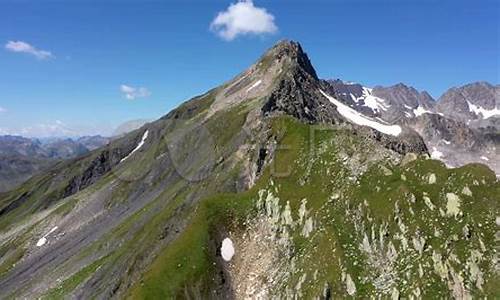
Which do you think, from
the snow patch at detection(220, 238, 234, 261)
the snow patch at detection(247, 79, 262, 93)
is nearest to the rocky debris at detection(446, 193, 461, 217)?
the snow patch at detection(220, 238, 234, 261)

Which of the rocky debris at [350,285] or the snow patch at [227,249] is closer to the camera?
the rocky debris at [350,285]

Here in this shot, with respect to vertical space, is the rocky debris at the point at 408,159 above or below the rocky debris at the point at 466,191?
above

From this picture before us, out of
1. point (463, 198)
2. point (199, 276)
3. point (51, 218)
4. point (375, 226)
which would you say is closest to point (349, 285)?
point (375, 226)

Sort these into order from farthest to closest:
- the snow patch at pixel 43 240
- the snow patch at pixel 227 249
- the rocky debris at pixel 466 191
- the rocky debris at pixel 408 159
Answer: the snow patch at pixel 43 240 < the snow patch at pixel 227 249 < the rocky debris at pixel 408 159 < the rocky debris at pixel 466 191

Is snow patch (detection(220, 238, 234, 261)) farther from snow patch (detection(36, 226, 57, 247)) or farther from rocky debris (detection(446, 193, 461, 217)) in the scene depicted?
snow patch (detection(36, 226, 57, 247))

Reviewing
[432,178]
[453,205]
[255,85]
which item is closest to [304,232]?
[432,178]

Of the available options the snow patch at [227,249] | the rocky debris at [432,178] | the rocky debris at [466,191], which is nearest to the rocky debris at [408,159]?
the rocky debris at [432,178]

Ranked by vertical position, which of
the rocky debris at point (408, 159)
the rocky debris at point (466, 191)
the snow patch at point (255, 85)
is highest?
the snow patch at point (255, 85)

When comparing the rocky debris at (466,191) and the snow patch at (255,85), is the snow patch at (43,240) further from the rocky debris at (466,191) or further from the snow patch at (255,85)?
the rocky debris at (466,191)

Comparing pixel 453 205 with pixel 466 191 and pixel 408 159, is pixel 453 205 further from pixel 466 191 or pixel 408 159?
pixel 408 159
